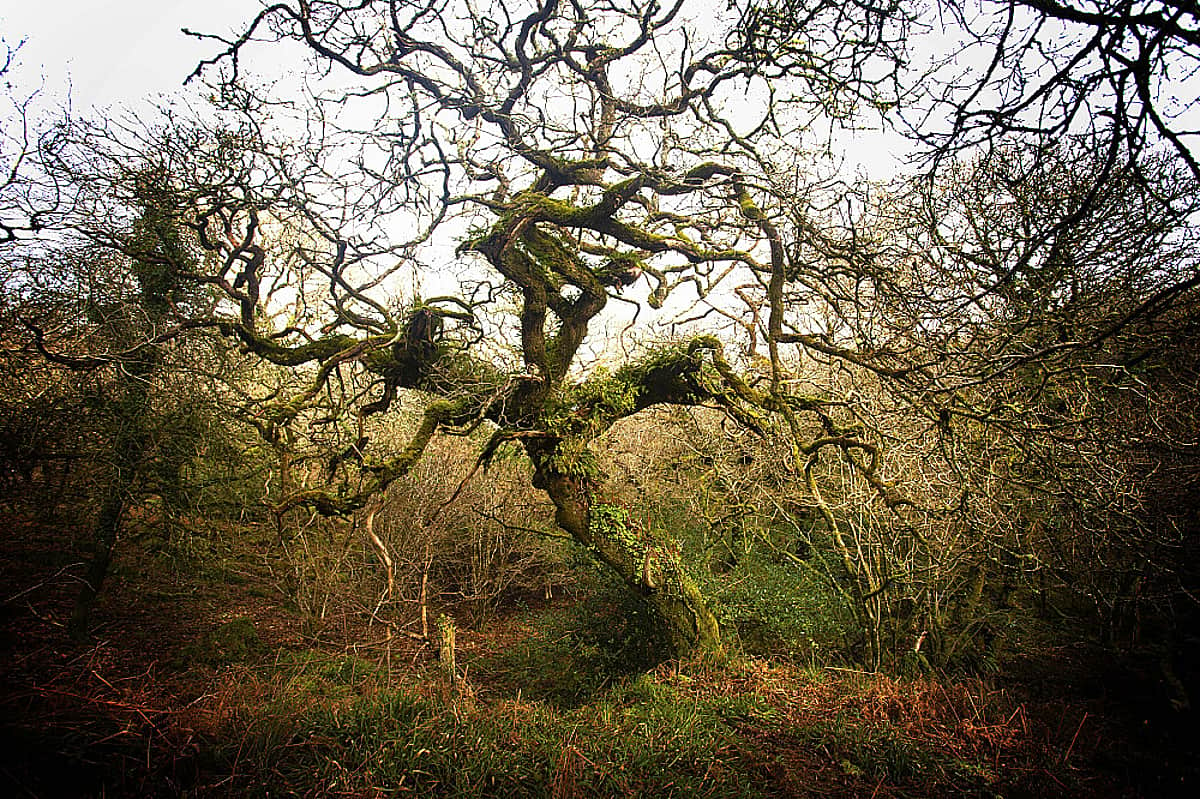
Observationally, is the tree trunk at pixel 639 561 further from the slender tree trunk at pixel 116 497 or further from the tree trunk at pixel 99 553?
the tree trunk at pixel 99 553

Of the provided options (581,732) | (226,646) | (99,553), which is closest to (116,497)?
(99,553)

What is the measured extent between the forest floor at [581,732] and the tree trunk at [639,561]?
0.39 m

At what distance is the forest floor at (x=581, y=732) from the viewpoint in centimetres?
384

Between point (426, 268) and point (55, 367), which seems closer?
point (55, 367)

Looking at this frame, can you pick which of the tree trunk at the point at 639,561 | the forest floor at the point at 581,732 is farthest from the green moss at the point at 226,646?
the tree trunk at the point at 639,561

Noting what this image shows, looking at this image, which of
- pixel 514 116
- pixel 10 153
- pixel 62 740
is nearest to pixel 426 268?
pixel 514 116

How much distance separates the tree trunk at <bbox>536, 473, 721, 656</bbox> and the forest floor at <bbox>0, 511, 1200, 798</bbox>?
0.39 metres

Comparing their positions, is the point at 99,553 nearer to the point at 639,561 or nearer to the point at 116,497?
the point at 116,497

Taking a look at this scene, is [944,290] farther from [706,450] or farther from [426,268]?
[426,268]

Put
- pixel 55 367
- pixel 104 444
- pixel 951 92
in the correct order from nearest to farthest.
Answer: pixel 951 92 < pixel 55 367 < pixel 104 444

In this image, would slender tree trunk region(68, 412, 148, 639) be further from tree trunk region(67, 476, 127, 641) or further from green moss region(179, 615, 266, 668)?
green moss region(179, 615, 266, 668)

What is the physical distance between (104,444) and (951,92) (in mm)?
8590

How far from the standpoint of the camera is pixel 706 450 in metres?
8.38

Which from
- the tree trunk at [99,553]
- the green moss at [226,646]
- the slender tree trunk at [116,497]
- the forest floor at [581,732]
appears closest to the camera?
the forest floor at [581,732]
